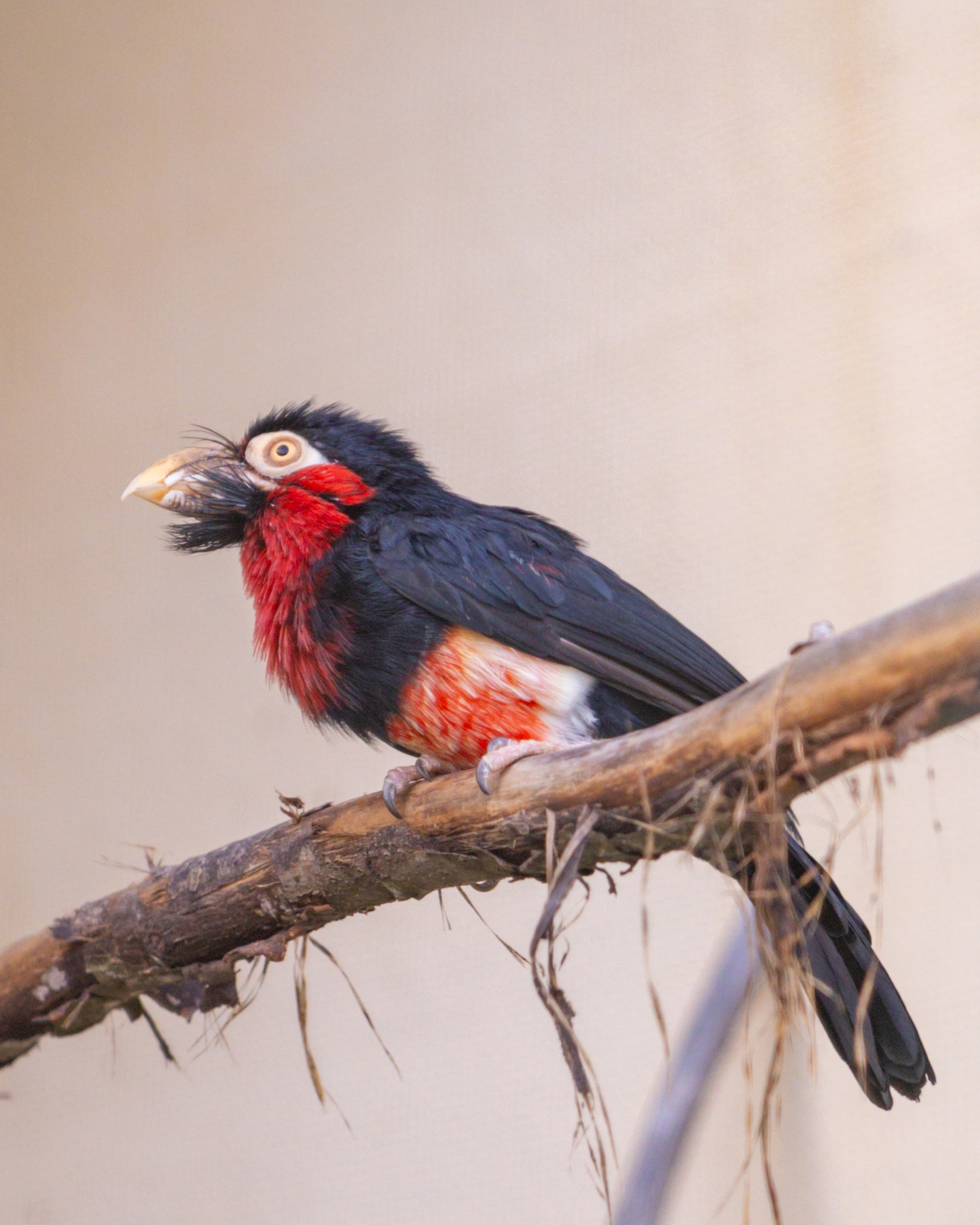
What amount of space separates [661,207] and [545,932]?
2.01 m

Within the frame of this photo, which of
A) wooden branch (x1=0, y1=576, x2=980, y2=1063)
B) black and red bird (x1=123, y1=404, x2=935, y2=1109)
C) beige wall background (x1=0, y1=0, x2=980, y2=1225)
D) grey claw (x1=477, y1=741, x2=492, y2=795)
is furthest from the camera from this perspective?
beige wall background (x1=0, y1=0, x2=980, y2=1225)

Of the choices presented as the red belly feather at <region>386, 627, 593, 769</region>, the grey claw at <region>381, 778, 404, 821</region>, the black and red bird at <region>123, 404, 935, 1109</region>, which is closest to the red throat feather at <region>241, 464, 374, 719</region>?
the black and red bird at <region>123, 404, 935, 1109</region>

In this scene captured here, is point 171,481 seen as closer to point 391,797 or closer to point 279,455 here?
point 279,455

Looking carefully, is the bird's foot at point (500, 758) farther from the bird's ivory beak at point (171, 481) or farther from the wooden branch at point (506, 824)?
the bird's ivory beak at point (171, 481)

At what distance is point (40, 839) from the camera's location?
3.19 m

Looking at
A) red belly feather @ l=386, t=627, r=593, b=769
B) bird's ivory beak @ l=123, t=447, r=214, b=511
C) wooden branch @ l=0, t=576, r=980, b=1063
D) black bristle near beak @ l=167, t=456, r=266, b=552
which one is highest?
bird's ivory beak @ l=123, t=447, r=214, b=511

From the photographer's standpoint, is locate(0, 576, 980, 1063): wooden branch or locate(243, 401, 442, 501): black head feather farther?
locate(243, 401, 442, 501): black head feather

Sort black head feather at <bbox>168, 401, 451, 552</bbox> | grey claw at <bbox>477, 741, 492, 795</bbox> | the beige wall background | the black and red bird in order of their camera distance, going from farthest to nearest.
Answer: the beige wall background
black head feather at <bbox>168, 401, 451, 552</bbox>
the black and red bird
grey claw at <bbox>477, 741, 492, 795</bbox>

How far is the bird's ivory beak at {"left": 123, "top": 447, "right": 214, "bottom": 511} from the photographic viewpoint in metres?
1.72

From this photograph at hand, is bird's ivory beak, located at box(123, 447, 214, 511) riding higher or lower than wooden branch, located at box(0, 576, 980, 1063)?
higher

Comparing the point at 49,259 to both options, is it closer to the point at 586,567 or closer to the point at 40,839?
the point at 40,839

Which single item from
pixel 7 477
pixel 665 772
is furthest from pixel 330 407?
pixel 7 477

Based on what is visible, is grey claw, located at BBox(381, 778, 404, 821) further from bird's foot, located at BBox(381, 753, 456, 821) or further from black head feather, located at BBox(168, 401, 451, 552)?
black head feather, located at BBox(168, 401, 451, 552)

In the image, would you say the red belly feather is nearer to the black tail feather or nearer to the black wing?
the black wing
